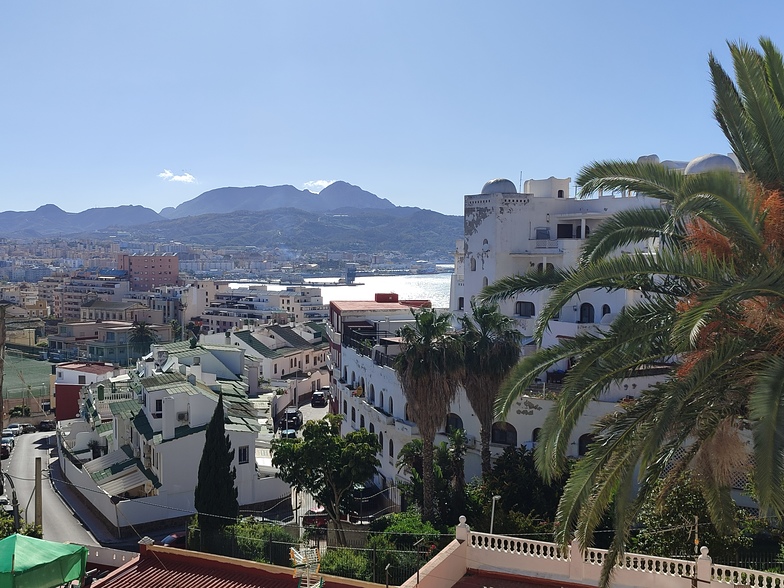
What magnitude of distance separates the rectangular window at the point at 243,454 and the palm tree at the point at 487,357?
11576mm

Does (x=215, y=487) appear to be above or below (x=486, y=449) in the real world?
below

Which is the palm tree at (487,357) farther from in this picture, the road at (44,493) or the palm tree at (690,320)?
the road at (44,493)

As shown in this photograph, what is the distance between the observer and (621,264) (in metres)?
9.17

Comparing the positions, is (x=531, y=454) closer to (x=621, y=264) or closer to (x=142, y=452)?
(x=621, y=264)

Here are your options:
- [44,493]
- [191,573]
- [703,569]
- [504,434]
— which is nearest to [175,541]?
[191,573]

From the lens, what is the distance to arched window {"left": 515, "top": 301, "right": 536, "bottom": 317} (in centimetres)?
3566

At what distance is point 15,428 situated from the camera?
50469 millimetres

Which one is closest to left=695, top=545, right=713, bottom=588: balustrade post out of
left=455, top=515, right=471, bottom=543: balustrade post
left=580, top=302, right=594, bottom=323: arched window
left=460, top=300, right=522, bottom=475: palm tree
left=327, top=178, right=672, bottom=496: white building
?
left=455, top=515, right=471, bottom=543: balustrade post

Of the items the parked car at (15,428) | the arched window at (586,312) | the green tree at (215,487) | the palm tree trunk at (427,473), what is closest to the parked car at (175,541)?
the green tree at (215,487)

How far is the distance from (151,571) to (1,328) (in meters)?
13.2

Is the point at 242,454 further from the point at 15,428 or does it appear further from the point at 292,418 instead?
the point at 15,428

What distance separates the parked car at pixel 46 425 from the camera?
175 ft

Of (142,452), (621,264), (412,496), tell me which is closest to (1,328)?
(142,452)

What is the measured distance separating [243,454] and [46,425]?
29.8 metres
